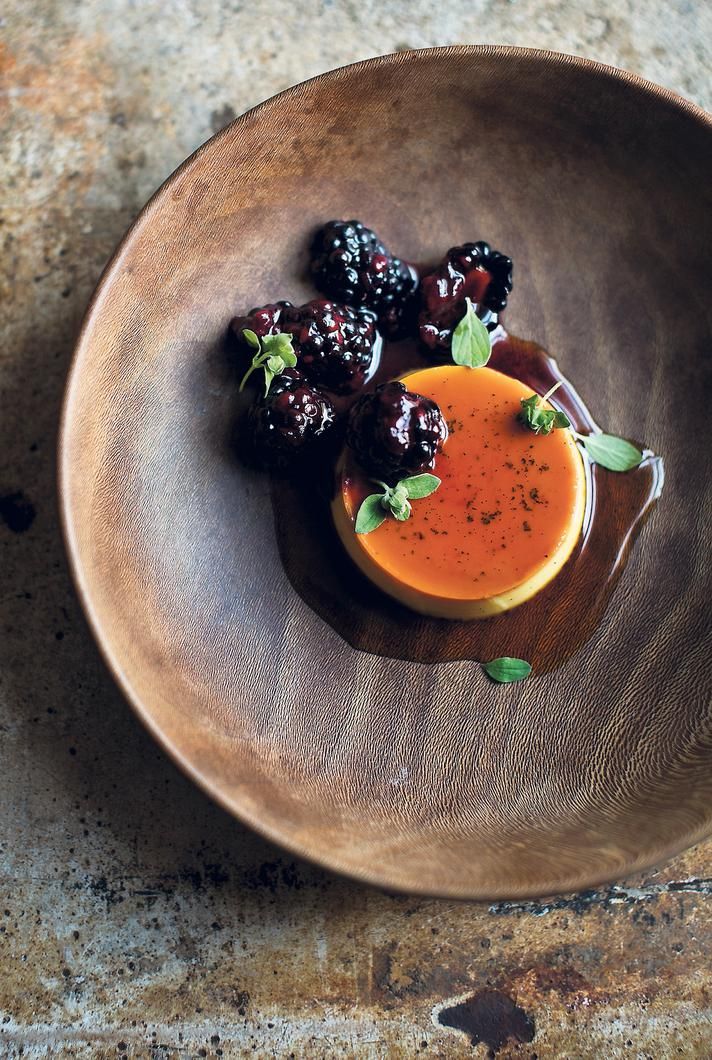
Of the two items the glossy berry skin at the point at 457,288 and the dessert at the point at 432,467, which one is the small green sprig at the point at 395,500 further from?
the glossy berry skin at the point at 457,288

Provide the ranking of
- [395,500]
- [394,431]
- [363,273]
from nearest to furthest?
[394,431]
[395,500]
[363,273]

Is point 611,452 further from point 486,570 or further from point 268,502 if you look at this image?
point 268,502

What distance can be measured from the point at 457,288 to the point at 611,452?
0.50 meters

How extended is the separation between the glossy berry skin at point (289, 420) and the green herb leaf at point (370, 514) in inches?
6.6

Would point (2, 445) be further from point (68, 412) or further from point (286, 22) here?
point (286, 22)

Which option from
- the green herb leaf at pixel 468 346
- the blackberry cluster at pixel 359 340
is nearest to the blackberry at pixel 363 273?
the blackberry cluster at pixel 359 340

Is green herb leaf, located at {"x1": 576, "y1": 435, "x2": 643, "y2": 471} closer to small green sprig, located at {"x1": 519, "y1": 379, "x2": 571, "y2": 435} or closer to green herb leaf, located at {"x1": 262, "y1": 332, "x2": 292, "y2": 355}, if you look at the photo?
small green sprig, located at {"x1": 519, "y1": 379, "x2": 571, "y2": 435}

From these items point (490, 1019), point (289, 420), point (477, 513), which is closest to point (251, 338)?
point (289, 420)

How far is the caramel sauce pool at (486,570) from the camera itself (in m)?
2.00

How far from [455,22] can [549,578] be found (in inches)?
56.5

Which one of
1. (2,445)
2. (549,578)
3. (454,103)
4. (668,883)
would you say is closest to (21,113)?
(2,445)

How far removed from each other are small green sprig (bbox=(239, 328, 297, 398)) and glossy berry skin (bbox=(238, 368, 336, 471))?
0.02m

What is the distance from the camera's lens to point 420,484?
6.27 ft

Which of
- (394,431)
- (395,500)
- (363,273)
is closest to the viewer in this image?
(394,431)
